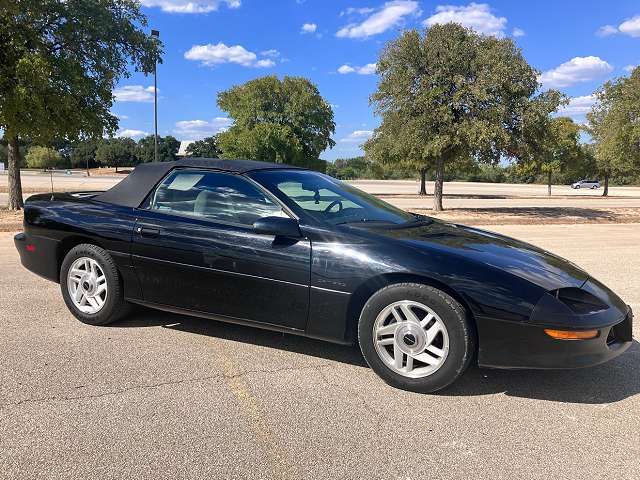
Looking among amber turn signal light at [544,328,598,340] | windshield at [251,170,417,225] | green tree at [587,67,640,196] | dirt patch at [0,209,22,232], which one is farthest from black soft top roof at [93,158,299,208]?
green tree at [587,67,640,196]

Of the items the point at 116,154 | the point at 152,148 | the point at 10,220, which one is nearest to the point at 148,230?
the point at 10,220

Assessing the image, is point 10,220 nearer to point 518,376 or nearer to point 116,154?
point 518,376

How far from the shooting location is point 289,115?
39.1 metres

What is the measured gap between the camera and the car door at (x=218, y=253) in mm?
3611

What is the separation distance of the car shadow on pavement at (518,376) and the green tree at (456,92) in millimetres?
13773

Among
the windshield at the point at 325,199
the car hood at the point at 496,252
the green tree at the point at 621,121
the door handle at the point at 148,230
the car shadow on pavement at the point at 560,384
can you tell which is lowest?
the car shadow on pavement at the point at 560,384

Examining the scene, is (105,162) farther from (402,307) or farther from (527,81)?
(402,307)

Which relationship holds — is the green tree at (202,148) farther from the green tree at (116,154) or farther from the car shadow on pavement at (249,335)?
the car shadow on pavement at (249,335)

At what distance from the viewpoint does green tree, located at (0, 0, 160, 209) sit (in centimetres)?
1230

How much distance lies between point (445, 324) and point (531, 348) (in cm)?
51

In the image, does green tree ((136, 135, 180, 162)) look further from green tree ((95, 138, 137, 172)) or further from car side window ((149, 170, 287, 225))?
car side window ((149, 170, 287, 225))

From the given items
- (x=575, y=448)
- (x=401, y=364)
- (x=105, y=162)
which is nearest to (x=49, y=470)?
(x=401, y=364)

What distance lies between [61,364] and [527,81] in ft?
56.3

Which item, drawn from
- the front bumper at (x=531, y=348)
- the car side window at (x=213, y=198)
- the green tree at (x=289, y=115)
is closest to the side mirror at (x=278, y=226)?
the car side window at (x=213, y=198)
